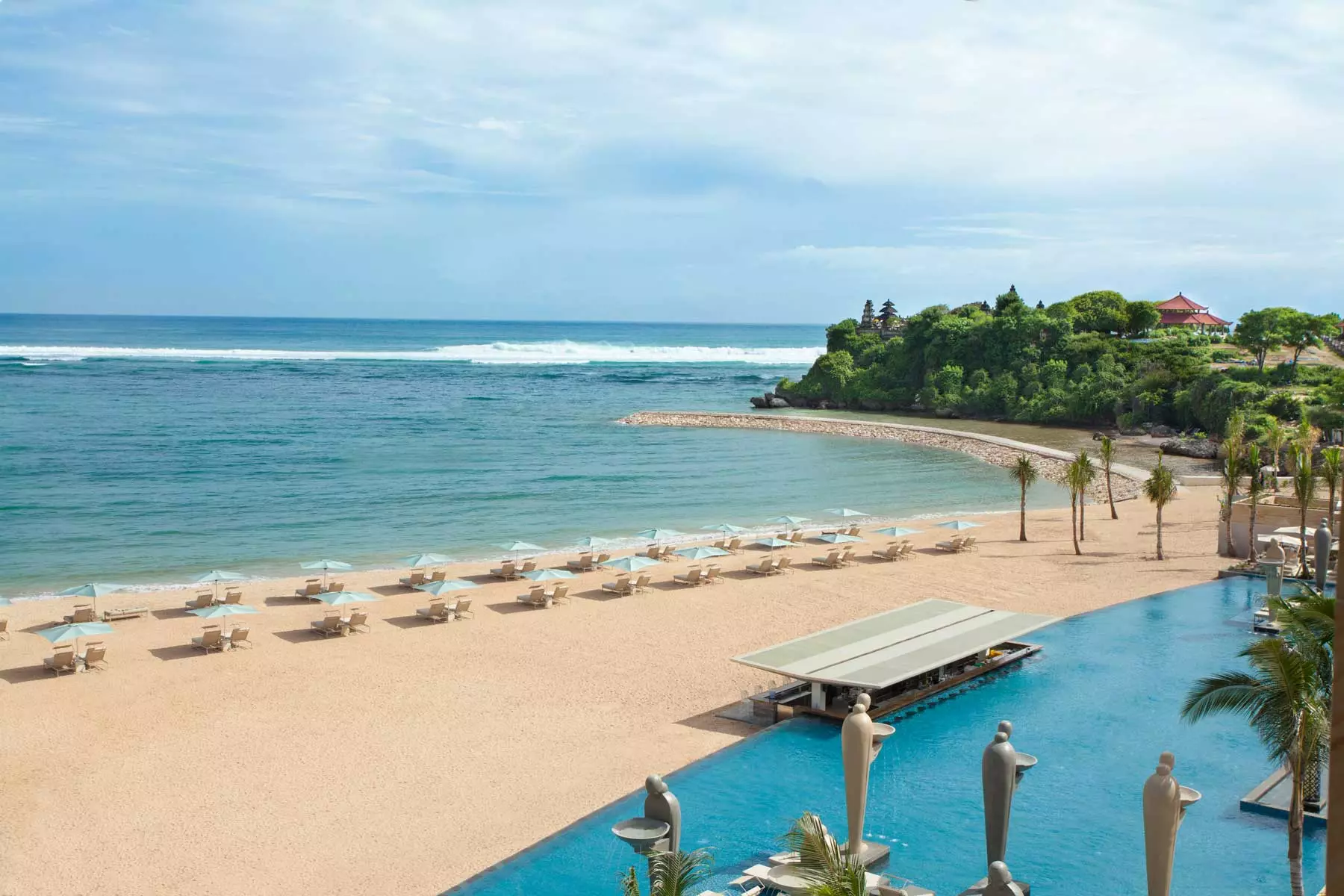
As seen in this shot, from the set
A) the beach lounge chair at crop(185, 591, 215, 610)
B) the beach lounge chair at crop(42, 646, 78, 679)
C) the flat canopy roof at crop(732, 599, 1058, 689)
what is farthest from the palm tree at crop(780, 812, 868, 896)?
the beach lounge chair at crop(185, 591, 215, 610)

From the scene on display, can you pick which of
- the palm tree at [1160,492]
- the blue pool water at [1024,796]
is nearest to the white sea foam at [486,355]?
the palm tree at [1160,492]

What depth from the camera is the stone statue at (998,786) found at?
8883mm

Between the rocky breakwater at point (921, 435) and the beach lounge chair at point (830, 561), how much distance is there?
53.4 ft

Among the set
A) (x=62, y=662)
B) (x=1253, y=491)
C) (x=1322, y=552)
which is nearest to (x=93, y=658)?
(x=62, y=662)

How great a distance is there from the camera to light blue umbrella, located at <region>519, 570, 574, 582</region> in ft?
74.0

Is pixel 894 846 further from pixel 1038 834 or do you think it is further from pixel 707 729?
pixel 707 729

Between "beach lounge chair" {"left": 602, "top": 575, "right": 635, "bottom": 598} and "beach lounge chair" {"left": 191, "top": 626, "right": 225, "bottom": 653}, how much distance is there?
7604mm

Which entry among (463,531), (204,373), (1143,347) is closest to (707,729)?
(463,531)

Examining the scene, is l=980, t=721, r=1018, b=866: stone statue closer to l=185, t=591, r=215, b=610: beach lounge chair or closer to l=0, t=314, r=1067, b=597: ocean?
l=185, t=591, r=215, b=610: beach lounge chair

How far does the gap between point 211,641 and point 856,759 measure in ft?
43.3

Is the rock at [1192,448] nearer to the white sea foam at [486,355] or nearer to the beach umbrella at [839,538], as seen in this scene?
the beach umbrella at [839,538]

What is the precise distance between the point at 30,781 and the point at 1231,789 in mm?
14257

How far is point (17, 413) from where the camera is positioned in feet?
202

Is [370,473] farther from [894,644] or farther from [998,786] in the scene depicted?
[998,786]
